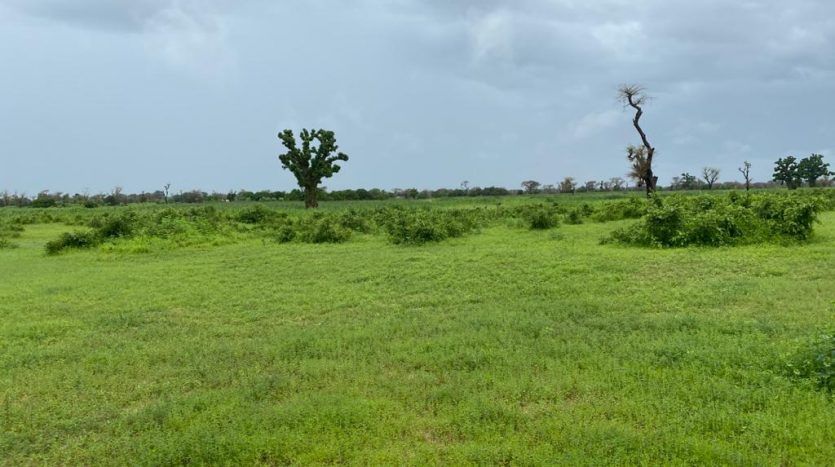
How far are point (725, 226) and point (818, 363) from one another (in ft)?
34.2

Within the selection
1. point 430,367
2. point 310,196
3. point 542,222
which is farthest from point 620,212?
point 310,196

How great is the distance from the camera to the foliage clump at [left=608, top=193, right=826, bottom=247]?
14.0m

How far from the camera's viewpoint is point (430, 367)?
577cm

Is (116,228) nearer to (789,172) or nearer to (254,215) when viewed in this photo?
(254,215)

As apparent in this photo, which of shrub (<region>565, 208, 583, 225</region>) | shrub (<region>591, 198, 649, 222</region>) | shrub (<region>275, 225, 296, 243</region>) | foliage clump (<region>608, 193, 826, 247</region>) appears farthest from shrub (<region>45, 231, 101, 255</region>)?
shrub (<region>591, 198, 649, 222</region>)

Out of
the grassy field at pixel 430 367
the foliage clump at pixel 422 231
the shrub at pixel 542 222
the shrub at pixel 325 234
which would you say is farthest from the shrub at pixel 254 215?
the grassy field at pixel 430 367

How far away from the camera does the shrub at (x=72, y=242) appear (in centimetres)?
1805

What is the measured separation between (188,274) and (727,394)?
10791mm

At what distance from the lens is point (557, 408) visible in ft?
15.1

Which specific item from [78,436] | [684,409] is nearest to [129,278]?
[78,436]

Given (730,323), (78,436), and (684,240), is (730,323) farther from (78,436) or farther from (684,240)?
(684,240)

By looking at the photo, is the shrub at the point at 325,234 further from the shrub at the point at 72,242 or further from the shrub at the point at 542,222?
the shrub at the point at 72,242

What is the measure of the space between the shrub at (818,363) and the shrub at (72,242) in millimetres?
19374

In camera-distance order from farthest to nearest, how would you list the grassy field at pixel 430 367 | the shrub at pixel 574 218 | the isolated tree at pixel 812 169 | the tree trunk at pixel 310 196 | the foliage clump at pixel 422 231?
the isolated tree at pixel 812 169 < the tree trunk at pixel 310 196 < the shrub at pixel 574 218 < the foliage clump at pixel 422 231 < the grassy field at pixel 430 367
